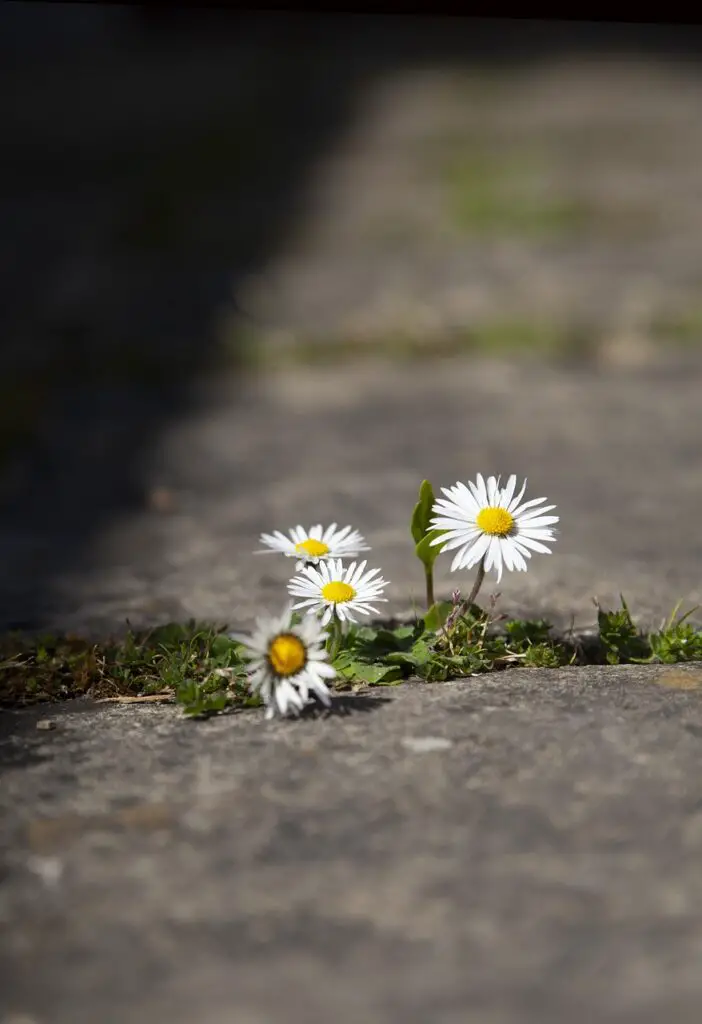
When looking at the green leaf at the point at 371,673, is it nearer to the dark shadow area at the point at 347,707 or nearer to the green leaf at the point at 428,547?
the dark shadow area at the point at 347,707

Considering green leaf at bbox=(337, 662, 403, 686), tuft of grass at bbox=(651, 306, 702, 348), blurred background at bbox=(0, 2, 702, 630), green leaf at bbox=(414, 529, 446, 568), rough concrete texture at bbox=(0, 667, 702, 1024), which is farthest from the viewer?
tuft of grass at bbox=(651, 306, 702, 348)

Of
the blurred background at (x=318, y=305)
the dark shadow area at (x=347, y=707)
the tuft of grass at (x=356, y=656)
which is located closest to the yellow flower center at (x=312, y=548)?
the tuft of grass at (x=356, y=656)

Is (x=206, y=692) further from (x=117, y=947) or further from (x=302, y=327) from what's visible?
(x=302, y=327)

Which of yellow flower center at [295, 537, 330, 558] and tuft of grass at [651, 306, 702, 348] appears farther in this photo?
tuft of grass at [651, 306, 702, 348]

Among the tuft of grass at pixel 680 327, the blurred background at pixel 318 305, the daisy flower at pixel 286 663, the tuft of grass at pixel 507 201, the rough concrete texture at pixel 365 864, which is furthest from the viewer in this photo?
the tuft of grass at pixel 507 201

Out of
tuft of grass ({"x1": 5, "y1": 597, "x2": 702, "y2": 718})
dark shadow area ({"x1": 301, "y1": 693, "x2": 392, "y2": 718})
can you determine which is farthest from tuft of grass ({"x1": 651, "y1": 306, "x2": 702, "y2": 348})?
dark shadow area ({"x1": 301, "y1": 693, "x2": 392, "y2": 718})

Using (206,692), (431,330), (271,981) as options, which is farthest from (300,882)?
(431,330)

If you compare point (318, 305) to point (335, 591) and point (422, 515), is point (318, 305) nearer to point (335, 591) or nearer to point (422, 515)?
point (422, 515)

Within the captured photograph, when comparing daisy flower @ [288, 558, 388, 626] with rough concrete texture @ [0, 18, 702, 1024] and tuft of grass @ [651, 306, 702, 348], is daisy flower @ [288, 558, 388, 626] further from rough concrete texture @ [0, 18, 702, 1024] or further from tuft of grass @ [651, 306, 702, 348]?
tuft of grass @ [651, 306, 702, 348]
